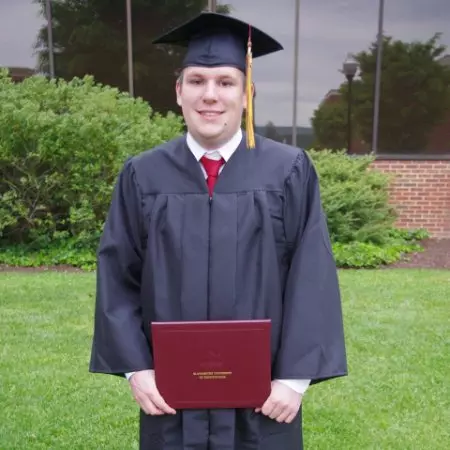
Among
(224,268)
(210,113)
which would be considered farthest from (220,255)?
(210,113)

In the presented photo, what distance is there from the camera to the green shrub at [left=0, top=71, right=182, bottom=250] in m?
7.09

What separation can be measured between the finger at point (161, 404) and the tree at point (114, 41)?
8.31 meters

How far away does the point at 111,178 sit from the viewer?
7.61m

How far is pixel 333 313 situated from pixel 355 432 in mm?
1873

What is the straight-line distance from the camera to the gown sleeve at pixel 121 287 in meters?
1.70

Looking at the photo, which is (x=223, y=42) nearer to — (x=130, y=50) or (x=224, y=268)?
(x=224, y=268)

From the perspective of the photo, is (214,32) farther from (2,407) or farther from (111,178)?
(111,178)

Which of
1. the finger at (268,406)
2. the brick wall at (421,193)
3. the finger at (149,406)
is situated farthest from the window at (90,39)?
the finger at (268,406)

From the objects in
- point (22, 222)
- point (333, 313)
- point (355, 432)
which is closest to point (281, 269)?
point (333, 313)

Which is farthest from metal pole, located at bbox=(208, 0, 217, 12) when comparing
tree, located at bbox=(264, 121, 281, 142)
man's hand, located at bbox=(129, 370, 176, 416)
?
man's hand, located at bbox=(129, 370, 176, 416)

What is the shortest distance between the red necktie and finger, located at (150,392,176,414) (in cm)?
65

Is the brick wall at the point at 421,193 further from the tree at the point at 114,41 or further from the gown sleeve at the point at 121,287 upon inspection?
the gown sleeve at the point at 121,287

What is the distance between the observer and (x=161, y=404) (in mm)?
1665

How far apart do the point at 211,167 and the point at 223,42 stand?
39 cm
